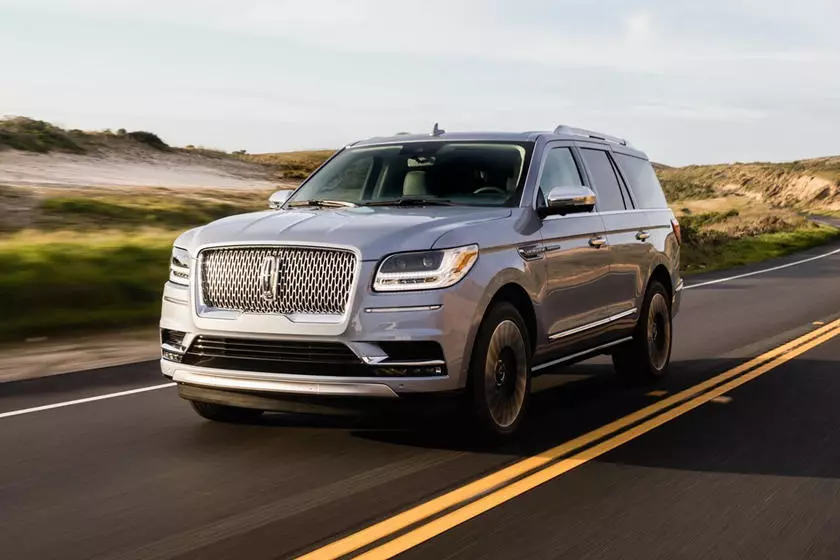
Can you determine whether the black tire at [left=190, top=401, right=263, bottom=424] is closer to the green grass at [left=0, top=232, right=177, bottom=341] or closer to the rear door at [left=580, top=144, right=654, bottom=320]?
the rear door at [left=580, top=144, right=654, bottom=320]

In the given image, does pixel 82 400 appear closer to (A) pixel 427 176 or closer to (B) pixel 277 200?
(B) pixel 277 200

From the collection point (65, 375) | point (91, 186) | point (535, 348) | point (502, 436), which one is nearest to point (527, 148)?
point (535, 348)

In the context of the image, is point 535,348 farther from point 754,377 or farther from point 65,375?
point 65,375

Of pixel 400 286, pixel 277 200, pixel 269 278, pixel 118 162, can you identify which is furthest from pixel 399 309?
pixel 118 162

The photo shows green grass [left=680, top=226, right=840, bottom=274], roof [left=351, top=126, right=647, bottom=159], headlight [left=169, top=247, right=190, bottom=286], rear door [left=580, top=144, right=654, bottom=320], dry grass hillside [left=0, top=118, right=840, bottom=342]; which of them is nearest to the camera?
headlight [left=169, top=247, right=190, bottom=286]

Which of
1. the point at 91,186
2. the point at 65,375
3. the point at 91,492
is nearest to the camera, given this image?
the point at 91,492

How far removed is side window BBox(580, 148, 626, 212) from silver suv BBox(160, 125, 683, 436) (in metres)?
0.36

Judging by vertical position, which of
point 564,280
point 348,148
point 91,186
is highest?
point 348,148

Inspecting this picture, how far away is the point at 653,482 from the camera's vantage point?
6402mm

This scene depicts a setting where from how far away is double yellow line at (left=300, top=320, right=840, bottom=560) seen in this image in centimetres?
514

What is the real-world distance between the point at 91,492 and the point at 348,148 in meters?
3.82

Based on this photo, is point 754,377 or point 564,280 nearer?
point 564,280

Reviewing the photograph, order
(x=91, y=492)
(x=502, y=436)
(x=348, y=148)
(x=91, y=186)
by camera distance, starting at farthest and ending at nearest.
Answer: (x=91, y=186) < (x=348, y=148) < (x=502, y=436) < (x=91, y=492)

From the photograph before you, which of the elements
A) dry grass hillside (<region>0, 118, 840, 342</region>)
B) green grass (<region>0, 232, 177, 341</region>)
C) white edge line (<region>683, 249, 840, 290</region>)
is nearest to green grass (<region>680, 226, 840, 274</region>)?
dry grass hillside (<region>0, 118, 840, 342</region>)
